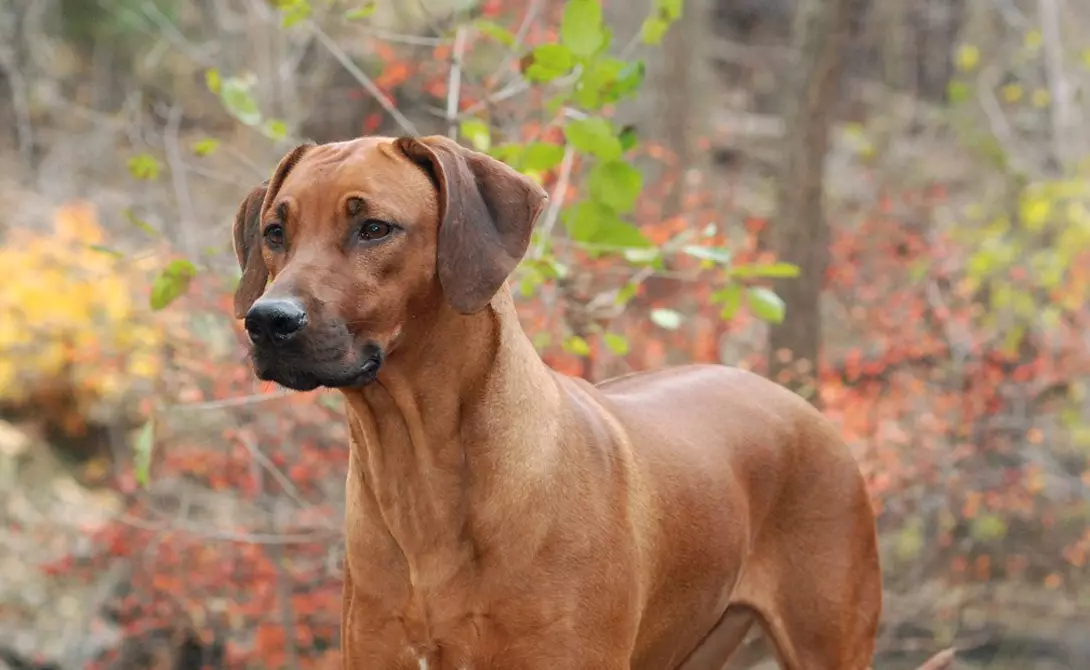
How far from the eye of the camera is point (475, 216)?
326 centimetres

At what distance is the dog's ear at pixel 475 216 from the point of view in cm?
318

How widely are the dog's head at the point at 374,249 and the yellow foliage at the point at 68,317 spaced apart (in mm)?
5414

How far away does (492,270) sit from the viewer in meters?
3.20

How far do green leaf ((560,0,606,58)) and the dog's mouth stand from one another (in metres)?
1.60

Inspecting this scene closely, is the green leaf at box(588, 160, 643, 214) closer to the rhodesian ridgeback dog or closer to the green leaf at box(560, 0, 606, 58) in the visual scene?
the green leaf at box(560, 0, 606, 58)

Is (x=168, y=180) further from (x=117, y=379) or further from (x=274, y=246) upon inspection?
(x=274, y=246)

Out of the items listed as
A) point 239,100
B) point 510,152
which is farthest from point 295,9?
point 510,152

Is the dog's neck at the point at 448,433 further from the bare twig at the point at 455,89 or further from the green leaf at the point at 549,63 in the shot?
the bare twig at the point at 455,89

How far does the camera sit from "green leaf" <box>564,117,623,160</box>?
4.36 m

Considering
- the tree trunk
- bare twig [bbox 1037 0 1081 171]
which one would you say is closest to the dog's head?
the tree trunk

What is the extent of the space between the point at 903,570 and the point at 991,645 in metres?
0.71

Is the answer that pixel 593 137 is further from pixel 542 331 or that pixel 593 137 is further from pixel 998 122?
pixel 998 122

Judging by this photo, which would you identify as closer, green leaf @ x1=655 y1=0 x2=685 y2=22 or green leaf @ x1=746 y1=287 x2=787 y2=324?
green leaf @ x1=655 y1=0 x2=685 y2=22

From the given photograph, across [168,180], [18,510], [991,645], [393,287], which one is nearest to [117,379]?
[18,510]
